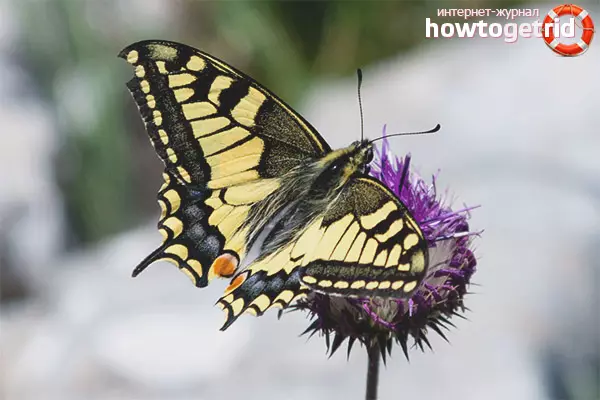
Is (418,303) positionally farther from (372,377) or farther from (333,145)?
(333,145)

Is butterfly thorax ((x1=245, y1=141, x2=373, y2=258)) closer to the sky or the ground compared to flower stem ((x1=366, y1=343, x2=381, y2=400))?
closer to the sky

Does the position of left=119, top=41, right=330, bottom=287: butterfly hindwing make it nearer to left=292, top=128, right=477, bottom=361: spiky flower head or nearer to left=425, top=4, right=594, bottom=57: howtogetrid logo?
left=292, top=128, right=477, bottom=361: spiky flower head

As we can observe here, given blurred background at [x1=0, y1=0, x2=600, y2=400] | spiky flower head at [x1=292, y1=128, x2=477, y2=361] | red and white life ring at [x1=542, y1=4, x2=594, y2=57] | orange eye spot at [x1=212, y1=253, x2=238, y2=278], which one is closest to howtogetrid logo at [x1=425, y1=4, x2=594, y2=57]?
red and white life ring at [x1=542, y1=4, x2=594, y2=57]

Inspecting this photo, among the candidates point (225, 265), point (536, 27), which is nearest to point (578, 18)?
point (536, 27)

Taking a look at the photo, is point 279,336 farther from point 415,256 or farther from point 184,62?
point 415,256

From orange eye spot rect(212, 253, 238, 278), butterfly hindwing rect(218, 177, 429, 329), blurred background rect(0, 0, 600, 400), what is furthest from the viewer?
blurred background rect(0, 0, 600, 400)

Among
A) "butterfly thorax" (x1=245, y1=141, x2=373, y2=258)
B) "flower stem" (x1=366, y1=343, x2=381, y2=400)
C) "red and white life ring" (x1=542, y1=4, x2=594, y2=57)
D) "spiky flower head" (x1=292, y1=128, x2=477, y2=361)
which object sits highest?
"red and white life ring" (x1=542, y1=4, x2=594, y2=57)

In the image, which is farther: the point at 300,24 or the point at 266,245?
the point at 300,24

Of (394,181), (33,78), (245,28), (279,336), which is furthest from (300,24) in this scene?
(394,181)
